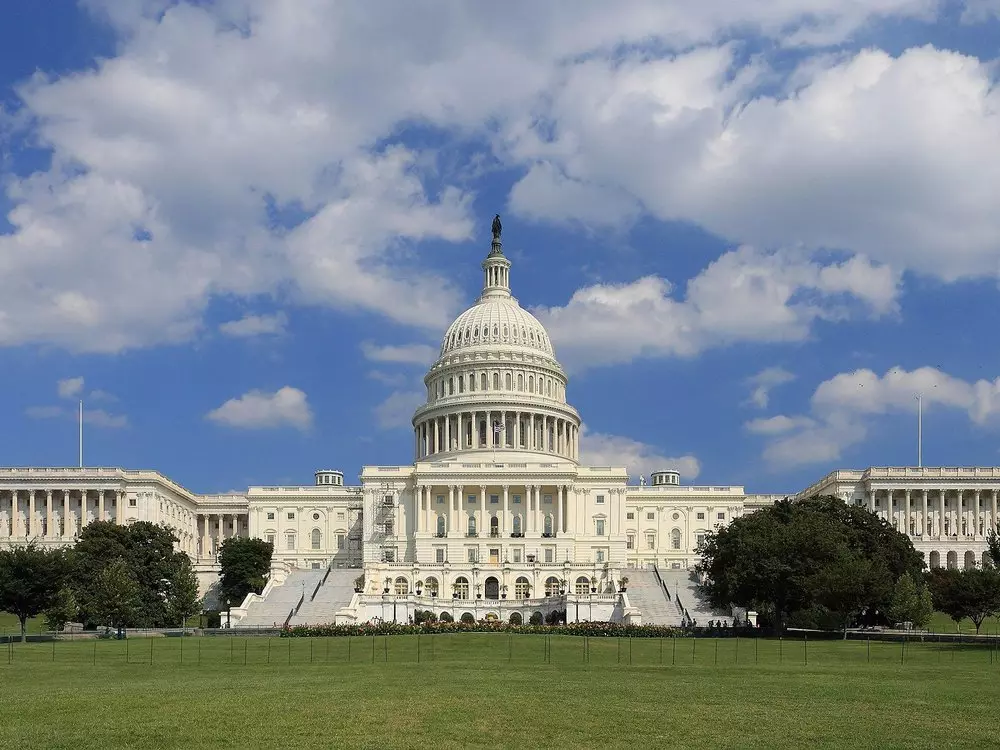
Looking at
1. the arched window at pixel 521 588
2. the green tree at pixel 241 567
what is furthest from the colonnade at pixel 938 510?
the green tree at pixel 241 567

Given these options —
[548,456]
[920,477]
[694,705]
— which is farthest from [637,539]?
[694,705]

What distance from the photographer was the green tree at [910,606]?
91062 millimetres

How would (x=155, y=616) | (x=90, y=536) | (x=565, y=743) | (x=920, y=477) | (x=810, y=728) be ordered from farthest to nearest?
(x=920, y=477), (x=90, y=536), (x=155, y=616), (x=810, y=728), (x=565, y=743)

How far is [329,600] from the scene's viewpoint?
127 m

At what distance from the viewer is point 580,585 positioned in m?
138

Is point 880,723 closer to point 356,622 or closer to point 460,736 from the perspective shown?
point 460,736

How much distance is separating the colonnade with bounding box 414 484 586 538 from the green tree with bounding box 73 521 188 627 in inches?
1560

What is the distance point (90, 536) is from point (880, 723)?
95.5 m

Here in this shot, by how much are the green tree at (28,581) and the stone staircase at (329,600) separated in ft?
83.7

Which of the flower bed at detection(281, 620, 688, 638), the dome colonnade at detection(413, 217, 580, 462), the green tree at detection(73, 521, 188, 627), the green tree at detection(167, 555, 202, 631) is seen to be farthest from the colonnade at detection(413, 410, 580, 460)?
the flower bed at detection(281, 620, 688, 638)

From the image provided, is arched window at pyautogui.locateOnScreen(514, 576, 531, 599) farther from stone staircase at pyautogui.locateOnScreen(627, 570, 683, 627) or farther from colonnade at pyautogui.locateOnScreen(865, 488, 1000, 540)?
colonnade at pyautogui.locateOnScreen(865, 488, 1000, 540)

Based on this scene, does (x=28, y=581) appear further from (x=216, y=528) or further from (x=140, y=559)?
(x=216, y=528)

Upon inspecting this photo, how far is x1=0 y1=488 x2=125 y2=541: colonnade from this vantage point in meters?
164

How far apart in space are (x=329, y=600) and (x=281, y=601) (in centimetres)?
512
